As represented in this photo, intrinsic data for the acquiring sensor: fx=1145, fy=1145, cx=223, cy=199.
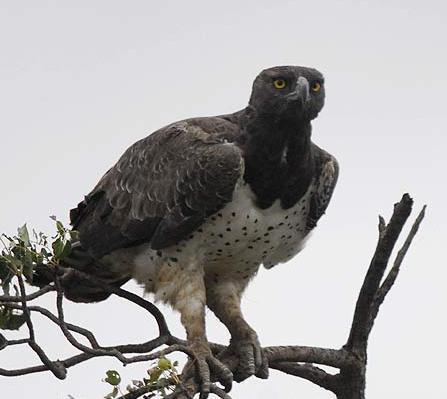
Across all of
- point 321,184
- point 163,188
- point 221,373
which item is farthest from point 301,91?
point 221,373

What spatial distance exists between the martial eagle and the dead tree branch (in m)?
0.42

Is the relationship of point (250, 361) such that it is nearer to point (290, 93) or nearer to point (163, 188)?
point (163, 188)

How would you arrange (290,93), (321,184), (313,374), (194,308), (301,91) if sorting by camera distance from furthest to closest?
(321,184), (194,308), (290,93), (301,91), (313,374)

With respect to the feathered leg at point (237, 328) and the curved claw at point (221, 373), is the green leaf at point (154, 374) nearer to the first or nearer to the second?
the curved claw at point (221, 373)

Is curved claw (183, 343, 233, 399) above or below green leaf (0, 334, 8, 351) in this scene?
above

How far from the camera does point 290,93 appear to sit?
8.22 m

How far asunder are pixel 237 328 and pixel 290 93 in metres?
1.85

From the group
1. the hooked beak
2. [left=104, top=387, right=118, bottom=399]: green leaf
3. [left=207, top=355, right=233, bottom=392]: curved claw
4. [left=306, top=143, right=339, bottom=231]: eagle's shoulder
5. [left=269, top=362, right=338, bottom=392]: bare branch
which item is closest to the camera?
[left=104, top=387, right=118, bottom=399]: green leaf

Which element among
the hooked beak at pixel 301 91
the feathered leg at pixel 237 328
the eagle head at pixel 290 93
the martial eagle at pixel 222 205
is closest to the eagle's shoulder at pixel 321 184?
the martial eagle at pixel 222 205

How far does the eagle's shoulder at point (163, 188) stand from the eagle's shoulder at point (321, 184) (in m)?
0.71

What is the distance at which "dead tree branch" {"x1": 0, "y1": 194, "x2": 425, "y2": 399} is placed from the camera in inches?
239

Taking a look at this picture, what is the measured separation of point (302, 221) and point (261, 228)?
0.48 metres

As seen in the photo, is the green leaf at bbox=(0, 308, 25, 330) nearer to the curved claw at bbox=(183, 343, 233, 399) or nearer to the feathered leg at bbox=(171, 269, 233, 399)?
the curved claw at bbox=(183, 343, 233, 399)

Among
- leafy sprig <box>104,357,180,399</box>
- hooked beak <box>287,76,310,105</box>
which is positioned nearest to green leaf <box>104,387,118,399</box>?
leafy sprig <box>104,357,180,399</box>
